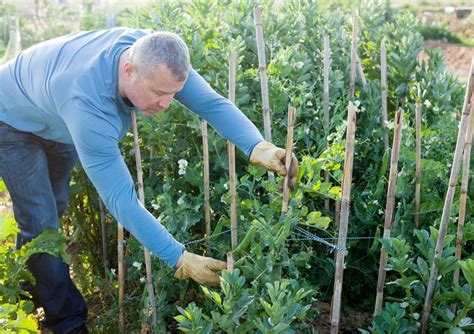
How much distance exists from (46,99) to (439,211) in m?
1.65

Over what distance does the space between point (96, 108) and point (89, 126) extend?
9cm

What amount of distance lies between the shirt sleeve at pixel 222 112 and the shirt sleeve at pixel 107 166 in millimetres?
385

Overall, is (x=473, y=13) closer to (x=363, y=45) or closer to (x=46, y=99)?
(x=363, y=45)

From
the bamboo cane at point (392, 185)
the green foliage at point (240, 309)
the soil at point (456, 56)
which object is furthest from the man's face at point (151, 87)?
the soil at point (456, 56)

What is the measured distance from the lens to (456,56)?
→ 8.11 m

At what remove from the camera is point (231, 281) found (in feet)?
6.50

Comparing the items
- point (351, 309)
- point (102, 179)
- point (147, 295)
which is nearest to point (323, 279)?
point (351, 309)

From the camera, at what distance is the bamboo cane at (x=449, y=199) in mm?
2133

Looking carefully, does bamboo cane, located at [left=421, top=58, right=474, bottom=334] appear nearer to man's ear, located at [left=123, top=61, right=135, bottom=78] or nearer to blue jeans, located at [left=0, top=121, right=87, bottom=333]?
man's ear, located at [left=123, top=61, right=135, bottom=78]

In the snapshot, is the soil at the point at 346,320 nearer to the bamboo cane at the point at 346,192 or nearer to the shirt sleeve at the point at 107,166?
the bamboo cane at the point at 346,192

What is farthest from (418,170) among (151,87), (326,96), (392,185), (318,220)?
(151,87)

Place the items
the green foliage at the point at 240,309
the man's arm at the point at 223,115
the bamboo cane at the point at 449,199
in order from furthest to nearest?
the man's arm at the point at 223,115 < the bamboo cane at the point at 449,199 < the green foliage at the point at 240,309

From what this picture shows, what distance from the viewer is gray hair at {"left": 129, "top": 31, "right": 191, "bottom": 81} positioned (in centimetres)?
203

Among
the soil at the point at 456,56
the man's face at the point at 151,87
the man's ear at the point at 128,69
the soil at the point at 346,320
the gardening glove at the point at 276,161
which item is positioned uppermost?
the man's ear at the point at 128,69
